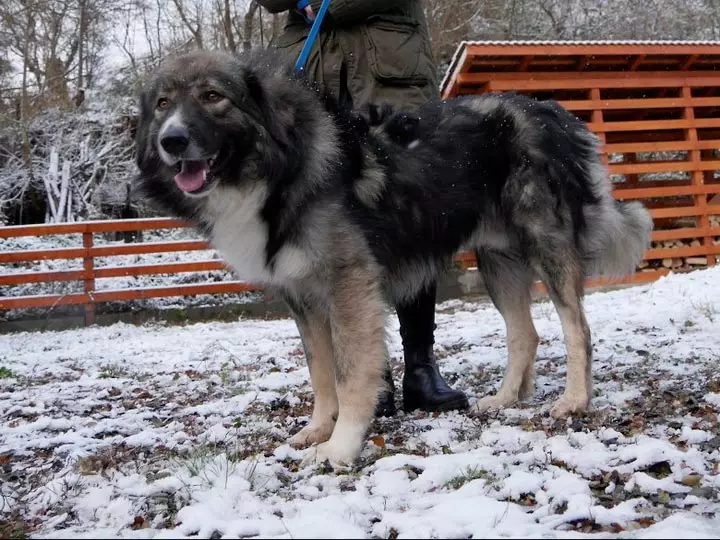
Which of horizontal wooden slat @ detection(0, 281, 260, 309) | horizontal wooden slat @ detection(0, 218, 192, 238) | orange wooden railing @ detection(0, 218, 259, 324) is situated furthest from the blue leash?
horizontal wooden slat @ detection(0, 218, 192, 238)

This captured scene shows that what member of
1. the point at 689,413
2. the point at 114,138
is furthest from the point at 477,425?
the point at 114,138

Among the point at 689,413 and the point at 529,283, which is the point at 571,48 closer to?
the point at 529,283

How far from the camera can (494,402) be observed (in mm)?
3615

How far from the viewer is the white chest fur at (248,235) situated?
2.86 metres

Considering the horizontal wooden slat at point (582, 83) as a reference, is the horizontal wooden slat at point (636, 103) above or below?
below

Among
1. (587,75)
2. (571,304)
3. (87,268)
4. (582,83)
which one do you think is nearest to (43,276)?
(87,268)

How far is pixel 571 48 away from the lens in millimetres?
9727

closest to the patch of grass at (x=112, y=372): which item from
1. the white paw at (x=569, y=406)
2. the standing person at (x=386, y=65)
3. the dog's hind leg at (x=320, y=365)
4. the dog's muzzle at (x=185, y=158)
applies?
the dog's hind leg at (x=320, y=365)

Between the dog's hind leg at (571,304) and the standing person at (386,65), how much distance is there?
63 cm

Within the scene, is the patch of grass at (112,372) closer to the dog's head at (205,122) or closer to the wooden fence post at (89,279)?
→ the dog's head at (205,122)

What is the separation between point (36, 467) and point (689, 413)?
293 centimetres

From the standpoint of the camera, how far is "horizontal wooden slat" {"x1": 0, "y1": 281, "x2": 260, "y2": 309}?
9679mm

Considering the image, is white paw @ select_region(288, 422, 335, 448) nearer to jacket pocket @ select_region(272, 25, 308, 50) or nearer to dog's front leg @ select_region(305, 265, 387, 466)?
dog's front leg @ select_region(305, 265, 387, 466)

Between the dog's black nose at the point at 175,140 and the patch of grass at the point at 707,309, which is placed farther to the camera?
the patch of grass at the point at 707,309
